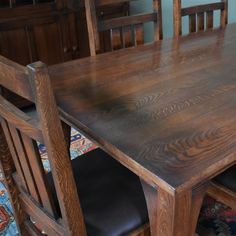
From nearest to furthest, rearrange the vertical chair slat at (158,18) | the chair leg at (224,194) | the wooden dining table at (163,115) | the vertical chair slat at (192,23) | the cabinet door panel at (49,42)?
the wooden dining table at (163,115), the chair leg at (224,194), the vertical chair slat at (158,18), the vertical chair slat at (192,23), the cabinet door panel at (49,42)

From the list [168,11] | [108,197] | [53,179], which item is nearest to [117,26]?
[108,197]

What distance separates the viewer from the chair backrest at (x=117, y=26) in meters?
1.48

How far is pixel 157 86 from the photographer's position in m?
1.09

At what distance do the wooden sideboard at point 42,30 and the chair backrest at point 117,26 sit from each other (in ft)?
3.43

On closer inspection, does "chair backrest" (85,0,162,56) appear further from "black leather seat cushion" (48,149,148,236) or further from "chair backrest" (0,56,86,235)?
"chair backrest" (0,56,86,235)

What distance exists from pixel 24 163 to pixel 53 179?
0.13 m

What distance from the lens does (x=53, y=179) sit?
0.75 metres

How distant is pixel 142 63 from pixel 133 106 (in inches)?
16.6

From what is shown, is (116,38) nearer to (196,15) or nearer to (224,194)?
(196,15)

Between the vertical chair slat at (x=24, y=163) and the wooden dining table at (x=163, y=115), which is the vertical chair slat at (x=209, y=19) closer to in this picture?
the wooden dining table at (x=163, y=115)

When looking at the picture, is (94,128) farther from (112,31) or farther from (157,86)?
(112,31)

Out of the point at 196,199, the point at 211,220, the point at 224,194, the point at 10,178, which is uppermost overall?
the point at 196,199

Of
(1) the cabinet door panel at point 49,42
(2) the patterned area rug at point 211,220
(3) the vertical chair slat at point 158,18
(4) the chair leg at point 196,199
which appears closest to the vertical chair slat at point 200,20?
(3) the vertical chair slat at point 158,18

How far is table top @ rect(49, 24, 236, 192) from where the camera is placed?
0.71 metres
